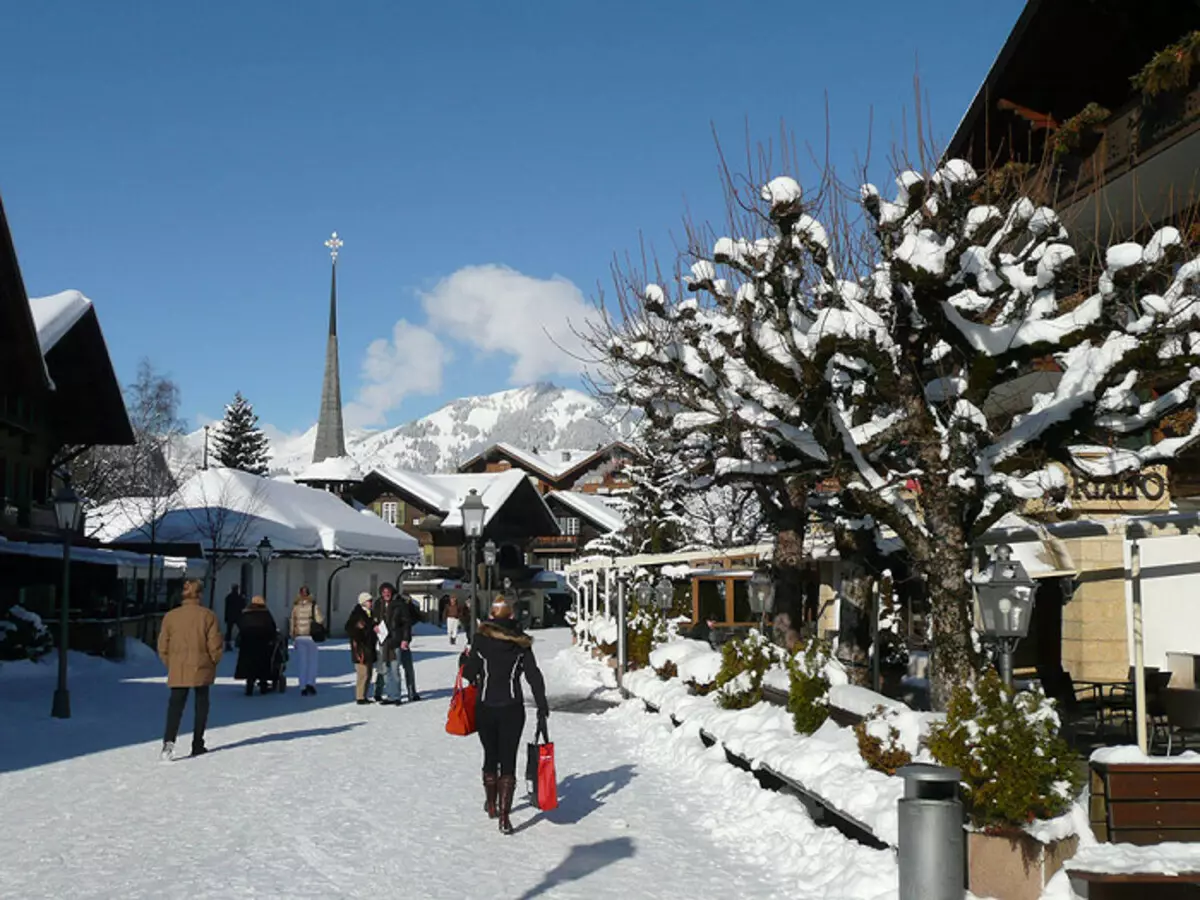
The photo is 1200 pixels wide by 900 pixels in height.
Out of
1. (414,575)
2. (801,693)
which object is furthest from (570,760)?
(414,575)

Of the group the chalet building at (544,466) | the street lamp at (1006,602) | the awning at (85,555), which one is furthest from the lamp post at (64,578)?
the chalet building at (544,466)

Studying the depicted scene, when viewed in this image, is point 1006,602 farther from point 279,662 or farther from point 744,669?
point 279,662

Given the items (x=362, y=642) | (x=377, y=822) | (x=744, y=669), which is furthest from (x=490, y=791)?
(x=362, y=642)

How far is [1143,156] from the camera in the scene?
14578 millimetres

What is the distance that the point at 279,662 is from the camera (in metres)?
20.5

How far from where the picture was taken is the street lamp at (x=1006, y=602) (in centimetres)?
861

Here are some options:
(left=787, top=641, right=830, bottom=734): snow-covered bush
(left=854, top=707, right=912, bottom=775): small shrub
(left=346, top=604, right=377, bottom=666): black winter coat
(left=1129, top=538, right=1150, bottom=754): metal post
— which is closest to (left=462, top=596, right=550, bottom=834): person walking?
(left=854, top=707, right=912, bottom=775): small shrub

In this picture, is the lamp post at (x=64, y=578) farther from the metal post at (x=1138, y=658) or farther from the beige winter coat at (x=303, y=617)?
the metal post at (x=1138, y=658)

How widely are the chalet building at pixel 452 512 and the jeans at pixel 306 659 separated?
138 ft

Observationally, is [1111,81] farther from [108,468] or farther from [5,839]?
[108,468]

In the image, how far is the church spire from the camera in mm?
72188

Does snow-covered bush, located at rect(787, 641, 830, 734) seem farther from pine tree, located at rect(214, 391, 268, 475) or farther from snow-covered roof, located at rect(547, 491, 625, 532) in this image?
pine tree, located at rect(214, 391, 268, 475)

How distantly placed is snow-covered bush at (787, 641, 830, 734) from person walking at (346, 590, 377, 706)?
8.63m

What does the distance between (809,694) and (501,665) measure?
329cm
